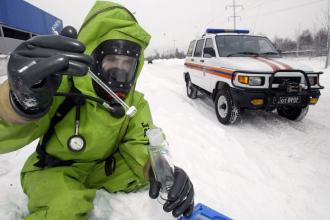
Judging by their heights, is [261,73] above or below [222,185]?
above

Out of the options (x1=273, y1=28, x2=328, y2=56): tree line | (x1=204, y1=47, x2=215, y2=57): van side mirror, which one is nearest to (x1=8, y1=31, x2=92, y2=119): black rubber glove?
(x1=204, y1=47, x2=215, y2=57): van side mirror

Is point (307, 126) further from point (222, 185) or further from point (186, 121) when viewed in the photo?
point (222, 185)

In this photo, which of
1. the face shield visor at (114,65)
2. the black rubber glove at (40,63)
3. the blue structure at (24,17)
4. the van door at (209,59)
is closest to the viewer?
the black rubber glove at (40,63)

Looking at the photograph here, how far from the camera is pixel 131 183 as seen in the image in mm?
2020

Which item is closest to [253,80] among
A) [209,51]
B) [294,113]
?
[294,113]

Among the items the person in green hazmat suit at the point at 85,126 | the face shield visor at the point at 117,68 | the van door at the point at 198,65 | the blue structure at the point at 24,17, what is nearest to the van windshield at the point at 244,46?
the van door at the point at 198,65

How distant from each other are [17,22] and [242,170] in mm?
20004

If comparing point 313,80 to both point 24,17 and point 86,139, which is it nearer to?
point 86,139

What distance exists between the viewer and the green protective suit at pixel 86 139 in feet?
4.38

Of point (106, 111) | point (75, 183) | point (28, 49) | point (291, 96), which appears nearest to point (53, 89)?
point (28, 49)

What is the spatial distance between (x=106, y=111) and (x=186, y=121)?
115 inches

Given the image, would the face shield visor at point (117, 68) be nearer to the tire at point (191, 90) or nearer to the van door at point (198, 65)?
the van door at point (198, 65)

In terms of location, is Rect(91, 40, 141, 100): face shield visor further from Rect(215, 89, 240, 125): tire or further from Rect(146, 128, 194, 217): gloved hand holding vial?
Rect(215, 89, 240, 125): tire

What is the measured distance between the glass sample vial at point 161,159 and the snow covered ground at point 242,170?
0.53 meters
